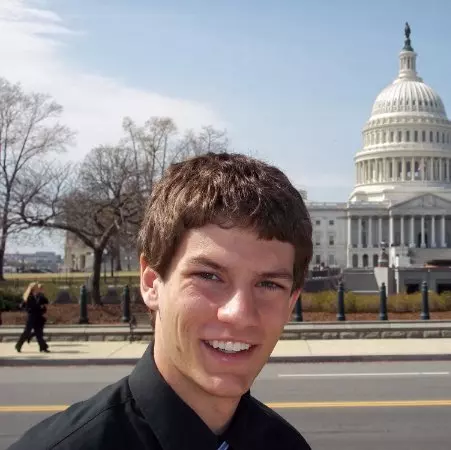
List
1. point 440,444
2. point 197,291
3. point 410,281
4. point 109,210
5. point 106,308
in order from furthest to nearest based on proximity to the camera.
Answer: point 410,281 → point 109,210 → point 106,308 → point 440,444 → point 197,291

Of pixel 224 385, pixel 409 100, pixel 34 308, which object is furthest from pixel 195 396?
pixel 409 100

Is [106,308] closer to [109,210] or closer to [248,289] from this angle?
[109,210]

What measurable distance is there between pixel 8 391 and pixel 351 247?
383ft

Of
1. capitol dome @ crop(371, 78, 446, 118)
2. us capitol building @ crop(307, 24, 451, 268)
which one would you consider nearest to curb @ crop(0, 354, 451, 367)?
us capitol building @ crop(307, 24, 451, 268)

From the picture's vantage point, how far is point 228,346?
1.67m

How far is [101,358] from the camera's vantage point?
548 inches

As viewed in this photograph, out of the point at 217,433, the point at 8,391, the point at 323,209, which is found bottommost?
the point at 8,391

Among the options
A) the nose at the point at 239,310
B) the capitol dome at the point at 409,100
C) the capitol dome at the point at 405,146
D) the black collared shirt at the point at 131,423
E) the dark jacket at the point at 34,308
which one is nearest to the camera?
the black collared shirt at the point at 131,423

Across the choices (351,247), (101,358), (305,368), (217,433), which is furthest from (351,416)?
(351,247)

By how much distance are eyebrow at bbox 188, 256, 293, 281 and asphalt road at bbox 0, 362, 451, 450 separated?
5981 mm

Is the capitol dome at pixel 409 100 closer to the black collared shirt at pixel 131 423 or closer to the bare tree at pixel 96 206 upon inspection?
the bare tree at pixel 96 206

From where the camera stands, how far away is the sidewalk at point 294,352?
1389 cm

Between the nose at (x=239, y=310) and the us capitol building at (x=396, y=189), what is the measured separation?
11938 centimetres

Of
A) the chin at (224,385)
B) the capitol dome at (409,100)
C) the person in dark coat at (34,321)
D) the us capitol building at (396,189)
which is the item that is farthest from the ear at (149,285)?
the capitol dome at (409,100)
